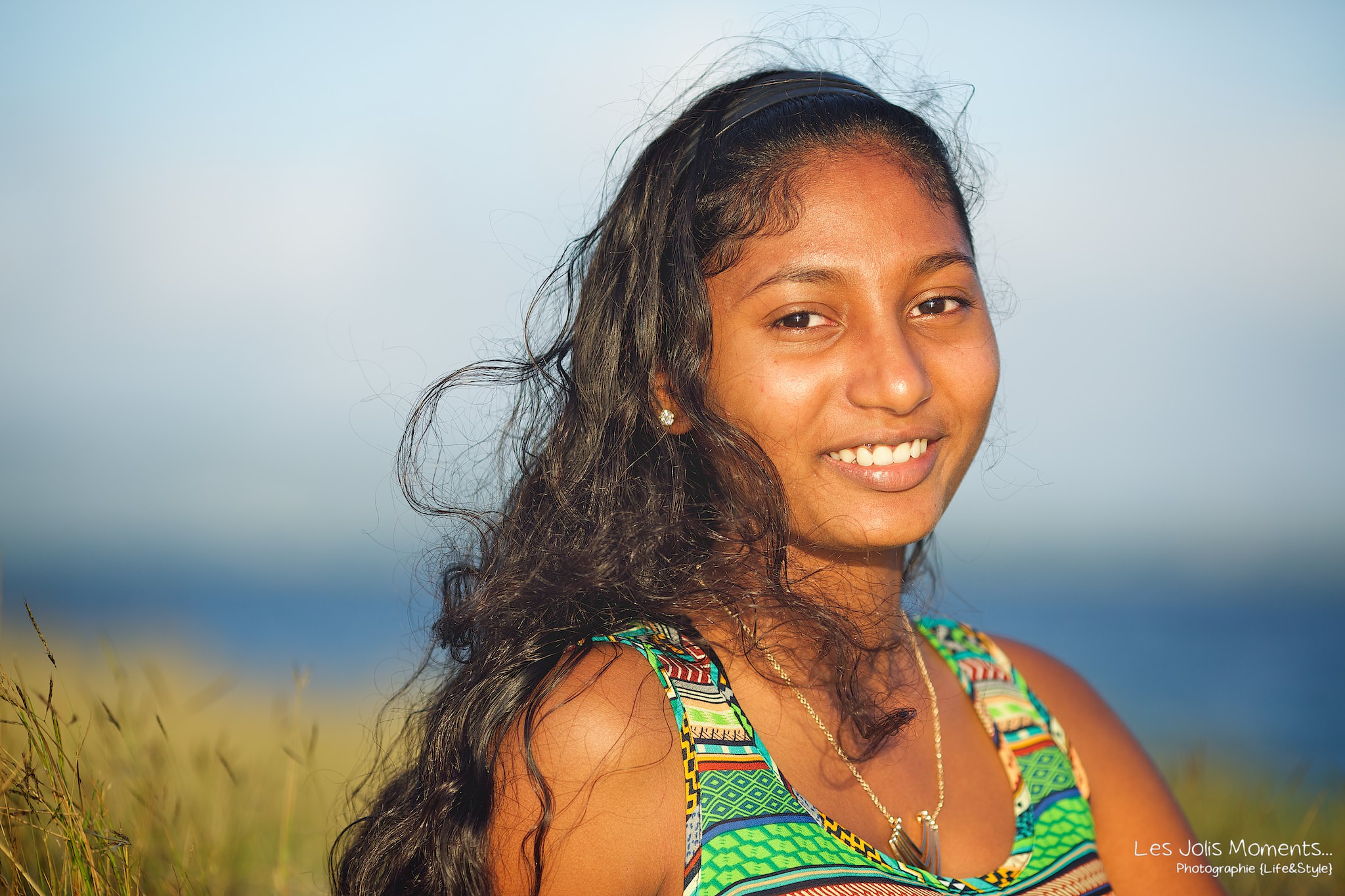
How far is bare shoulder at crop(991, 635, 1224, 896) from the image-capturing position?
221cm

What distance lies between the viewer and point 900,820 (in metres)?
2.01

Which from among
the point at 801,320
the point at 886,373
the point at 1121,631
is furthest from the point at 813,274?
the point at 1121,631

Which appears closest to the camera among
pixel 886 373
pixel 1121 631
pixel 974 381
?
pixel 886 373

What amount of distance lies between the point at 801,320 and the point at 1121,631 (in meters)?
16.5

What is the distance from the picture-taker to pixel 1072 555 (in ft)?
82.5

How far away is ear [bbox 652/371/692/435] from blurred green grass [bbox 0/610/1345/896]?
1076 millimetres

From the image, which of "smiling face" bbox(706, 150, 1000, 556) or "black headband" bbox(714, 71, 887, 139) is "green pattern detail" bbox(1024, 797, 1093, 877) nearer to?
"smiling face" bbox(706, 150, 1000, 556)

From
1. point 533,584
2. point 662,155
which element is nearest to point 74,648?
point 533,584

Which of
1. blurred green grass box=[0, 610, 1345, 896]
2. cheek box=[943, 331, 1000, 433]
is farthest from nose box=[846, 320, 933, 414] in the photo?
blurred green grass box=[0, 610, 1345, 896]

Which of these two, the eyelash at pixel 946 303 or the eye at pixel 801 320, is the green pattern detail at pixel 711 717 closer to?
Result: the eye at pixel 801 320

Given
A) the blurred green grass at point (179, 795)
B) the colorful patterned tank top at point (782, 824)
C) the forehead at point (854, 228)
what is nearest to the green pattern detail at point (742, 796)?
the colorful patterned tank top at point (782, 824)

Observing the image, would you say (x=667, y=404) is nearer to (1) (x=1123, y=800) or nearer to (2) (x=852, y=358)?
(2) (x=852, y=358)

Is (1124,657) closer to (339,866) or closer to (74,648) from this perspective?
(74,648)

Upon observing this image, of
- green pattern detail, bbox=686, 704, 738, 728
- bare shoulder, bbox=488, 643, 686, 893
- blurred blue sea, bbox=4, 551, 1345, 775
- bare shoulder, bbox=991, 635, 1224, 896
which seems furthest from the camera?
blurred blue sea, bbox=4, 551, 1345, 775
